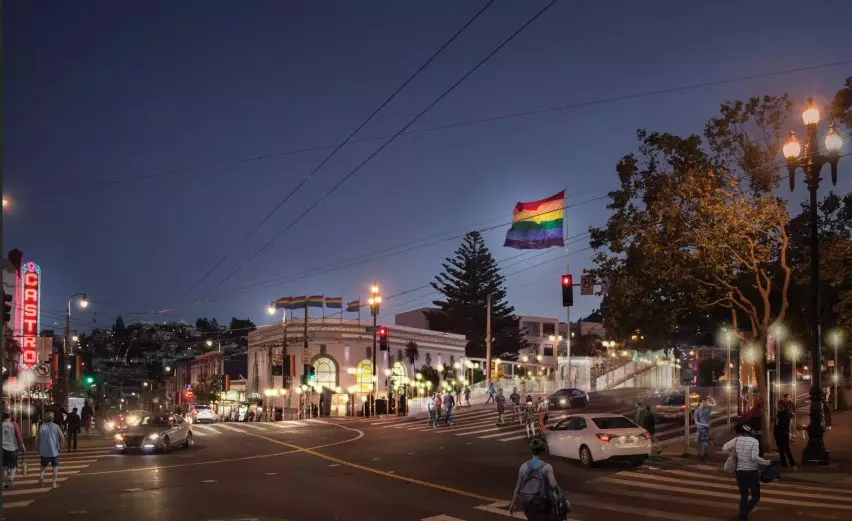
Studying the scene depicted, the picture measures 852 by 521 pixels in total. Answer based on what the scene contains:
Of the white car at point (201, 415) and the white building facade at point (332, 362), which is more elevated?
the white building facade at point (332, 362)

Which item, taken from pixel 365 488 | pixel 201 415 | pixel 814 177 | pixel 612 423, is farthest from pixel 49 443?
pixel 201 415

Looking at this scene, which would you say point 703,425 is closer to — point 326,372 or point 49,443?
point 49,443

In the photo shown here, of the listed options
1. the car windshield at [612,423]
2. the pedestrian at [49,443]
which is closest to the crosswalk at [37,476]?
the pedestrian at [49,443]

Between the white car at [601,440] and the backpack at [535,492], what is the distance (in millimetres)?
12200

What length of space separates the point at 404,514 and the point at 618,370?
195 feet

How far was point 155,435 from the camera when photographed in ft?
86.1

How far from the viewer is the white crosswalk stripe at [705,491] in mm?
14102

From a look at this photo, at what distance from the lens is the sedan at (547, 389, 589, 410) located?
4531cm

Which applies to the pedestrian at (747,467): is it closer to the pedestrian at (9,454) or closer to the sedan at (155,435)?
the pedestrian at (9,454)

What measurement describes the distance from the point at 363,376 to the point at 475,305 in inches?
1398

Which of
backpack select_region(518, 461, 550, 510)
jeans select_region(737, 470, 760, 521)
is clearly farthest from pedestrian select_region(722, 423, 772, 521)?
backpack select_region(518, 461, 550, 510)

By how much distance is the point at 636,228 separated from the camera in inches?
999

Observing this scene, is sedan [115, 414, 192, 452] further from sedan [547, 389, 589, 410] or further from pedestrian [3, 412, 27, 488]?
sedan [547, 389, 589, 410]

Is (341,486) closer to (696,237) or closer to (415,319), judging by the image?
(696,237)
